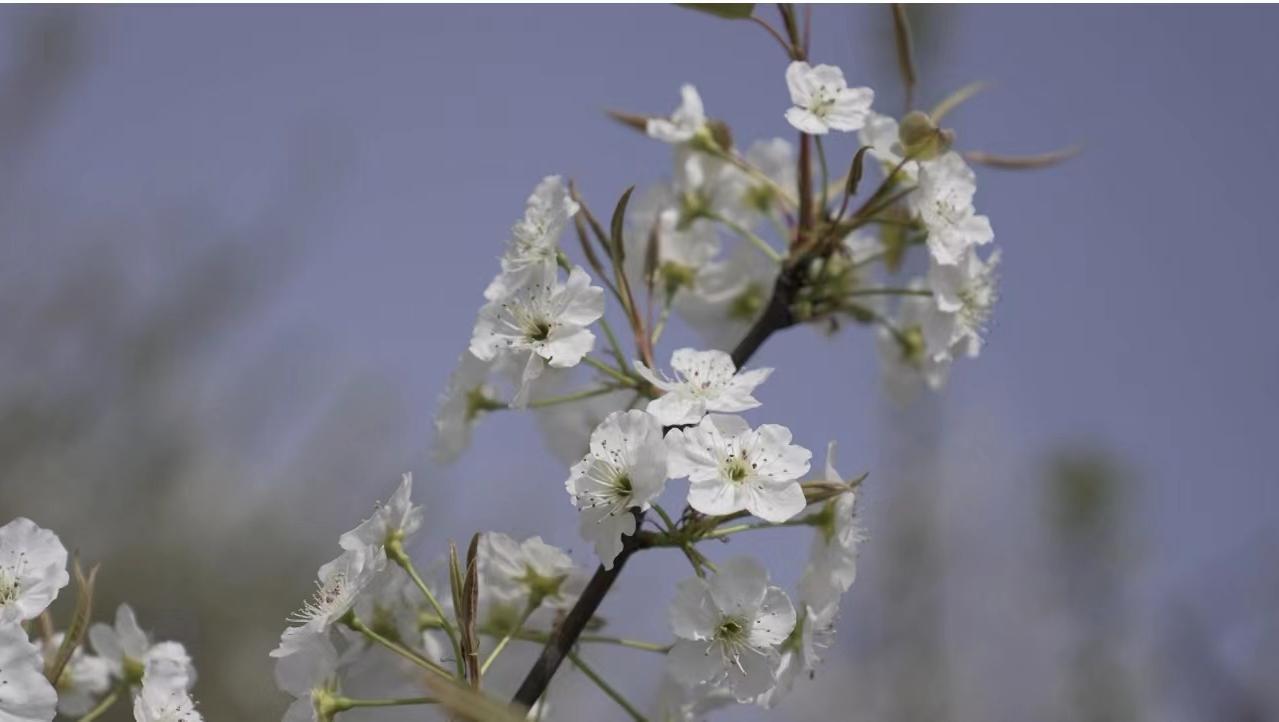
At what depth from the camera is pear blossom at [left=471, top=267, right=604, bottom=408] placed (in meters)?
1.01

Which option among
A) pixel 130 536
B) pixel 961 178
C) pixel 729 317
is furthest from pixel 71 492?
pixel 961 178

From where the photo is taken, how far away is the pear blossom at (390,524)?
0.97 m

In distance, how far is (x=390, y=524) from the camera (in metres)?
1.00

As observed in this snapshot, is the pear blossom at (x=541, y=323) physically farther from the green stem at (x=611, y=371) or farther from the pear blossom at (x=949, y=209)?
the pear blossom at (x=949, y=209)

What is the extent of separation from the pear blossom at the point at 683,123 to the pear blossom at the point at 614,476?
47 cm

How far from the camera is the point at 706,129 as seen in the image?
132cm

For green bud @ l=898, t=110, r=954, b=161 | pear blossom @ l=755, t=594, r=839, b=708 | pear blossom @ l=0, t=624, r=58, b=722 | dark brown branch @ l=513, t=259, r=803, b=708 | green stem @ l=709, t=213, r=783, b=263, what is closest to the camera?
pear blossom @ l=0, t=624, r=58, b=722

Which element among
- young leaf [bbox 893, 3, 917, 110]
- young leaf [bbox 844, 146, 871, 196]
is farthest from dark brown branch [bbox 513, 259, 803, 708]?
young leaf [bbox 893, 3, 917, 110]

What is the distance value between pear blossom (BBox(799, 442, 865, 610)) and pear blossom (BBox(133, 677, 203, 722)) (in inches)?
18.8

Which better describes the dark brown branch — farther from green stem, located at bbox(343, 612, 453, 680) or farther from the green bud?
the green bud

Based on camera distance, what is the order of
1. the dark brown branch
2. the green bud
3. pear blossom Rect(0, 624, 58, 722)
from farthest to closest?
the green bud → the dark brown branch → pear blossom Rect(0, 624, 58, 722)

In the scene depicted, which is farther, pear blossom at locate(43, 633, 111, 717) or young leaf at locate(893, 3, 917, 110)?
young leaf at locate(893, 3, 917, 110)

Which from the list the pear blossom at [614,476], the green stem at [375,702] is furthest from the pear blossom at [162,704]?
the pear blossom at [614,476]

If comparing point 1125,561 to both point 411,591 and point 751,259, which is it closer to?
point 751,259
